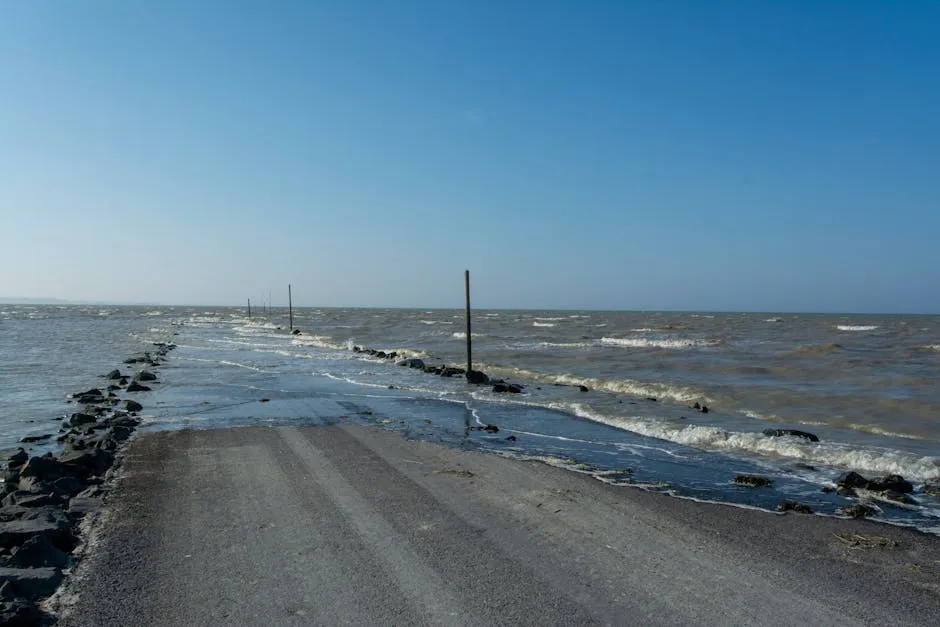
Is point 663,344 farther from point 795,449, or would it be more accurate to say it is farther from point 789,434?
point 795,449

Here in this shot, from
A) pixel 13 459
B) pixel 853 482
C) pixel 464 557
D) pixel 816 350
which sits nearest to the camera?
pixel 464 557

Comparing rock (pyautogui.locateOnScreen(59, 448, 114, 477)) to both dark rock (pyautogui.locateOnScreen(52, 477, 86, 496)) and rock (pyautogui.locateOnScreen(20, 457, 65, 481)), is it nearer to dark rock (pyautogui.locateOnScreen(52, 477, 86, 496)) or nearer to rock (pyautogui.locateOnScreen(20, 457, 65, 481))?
rock (pyautogui.locateOnScreen(20, 457, 65, 481))

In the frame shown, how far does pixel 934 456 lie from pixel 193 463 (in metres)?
12.2

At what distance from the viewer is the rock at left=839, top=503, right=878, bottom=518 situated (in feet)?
23.8

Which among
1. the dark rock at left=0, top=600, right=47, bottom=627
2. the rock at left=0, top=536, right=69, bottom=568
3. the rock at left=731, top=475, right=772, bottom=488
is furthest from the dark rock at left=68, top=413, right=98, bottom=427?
the rock at left=731, top=475, right=772, bottom=488

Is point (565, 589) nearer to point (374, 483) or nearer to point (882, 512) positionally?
point (374, 483)

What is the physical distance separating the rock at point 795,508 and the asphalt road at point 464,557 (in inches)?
10.5

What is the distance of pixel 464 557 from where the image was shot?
5.48 metres

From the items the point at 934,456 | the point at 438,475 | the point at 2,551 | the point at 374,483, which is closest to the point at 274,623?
the point at 2,551

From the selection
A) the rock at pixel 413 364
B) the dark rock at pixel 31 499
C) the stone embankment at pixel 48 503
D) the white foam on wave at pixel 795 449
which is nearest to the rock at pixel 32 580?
the stone embankment at pixel 48 503

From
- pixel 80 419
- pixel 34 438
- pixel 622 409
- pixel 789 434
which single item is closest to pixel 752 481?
pixel 789 434

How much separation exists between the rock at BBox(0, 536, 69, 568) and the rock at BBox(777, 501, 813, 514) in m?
7.36

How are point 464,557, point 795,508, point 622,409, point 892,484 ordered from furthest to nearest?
point 622,409
point 892,484
point 795,508
point 464,557

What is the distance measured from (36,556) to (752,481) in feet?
27.4
